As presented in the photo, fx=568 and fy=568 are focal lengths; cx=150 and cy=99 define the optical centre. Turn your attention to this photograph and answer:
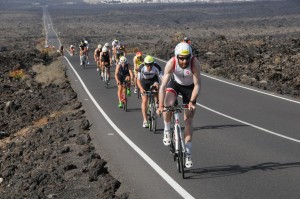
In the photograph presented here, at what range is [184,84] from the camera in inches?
404

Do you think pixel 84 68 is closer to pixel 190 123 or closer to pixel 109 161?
pixel 109 161

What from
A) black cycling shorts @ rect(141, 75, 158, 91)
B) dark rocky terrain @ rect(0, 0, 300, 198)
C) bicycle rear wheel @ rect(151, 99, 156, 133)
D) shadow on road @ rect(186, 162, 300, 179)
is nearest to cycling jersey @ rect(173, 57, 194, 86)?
shadow on road @ rect(186, 162, 300, 179)

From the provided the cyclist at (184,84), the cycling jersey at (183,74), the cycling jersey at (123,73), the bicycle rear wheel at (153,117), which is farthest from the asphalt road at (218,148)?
the cycling jersey at (183,74)

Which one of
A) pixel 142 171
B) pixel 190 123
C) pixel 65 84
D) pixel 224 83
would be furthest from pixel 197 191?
pixel 65 84

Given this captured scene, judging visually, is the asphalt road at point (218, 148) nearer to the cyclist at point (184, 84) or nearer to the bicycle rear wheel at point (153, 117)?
the bicycle rear wheel at point (153, 117)

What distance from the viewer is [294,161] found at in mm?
11375

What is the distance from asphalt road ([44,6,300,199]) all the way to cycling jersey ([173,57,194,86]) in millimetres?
1754

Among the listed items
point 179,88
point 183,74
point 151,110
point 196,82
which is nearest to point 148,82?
point 151,110

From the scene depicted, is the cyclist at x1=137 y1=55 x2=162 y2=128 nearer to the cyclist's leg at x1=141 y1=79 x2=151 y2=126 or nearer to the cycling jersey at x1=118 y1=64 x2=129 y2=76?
the cyclist's leg at x1=141 y1=79 x2=151 y2=126

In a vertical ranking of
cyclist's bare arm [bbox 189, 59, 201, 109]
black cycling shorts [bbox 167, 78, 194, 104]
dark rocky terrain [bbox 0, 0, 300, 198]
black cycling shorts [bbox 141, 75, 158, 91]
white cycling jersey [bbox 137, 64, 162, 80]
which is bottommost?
dark rocky terrain [bbox 0, 0, 300, 198]

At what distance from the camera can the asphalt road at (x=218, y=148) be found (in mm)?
9742

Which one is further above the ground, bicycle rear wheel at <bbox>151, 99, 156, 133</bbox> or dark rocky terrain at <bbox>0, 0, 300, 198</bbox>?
bicycle rear wheel at <bbox>151, 99, 156, 133</bbox>

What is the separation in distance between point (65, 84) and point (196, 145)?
15.2 m

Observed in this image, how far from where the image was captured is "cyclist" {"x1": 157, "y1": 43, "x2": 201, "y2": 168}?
9.70 metres
